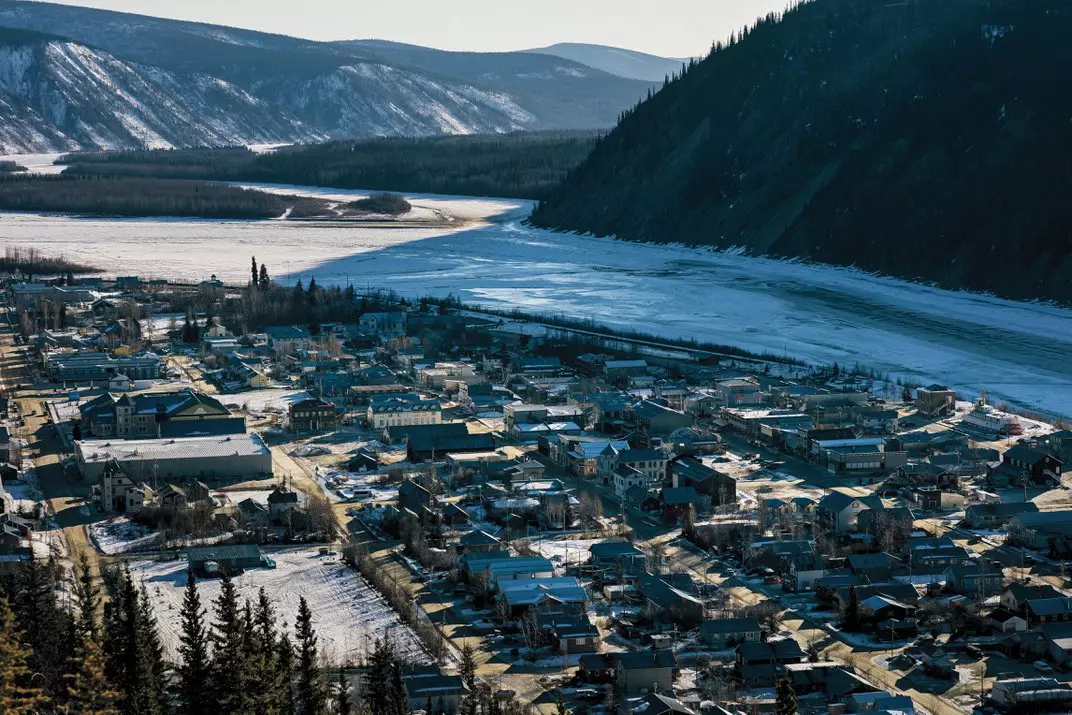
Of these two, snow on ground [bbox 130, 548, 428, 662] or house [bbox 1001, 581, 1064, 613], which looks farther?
house [bbox 1001, 581, 1064, 613]

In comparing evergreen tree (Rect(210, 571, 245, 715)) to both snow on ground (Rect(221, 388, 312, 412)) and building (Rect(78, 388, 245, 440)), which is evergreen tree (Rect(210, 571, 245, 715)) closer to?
building (Rect(78, 388, 245, 440))

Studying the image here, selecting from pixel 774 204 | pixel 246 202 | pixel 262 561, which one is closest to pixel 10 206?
pixel 246 202

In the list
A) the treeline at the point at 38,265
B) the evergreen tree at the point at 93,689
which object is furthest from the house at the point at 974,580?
the treeline at the point at 38,265

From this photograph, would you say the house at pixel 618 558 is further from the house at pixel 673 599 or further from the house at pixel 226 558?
the house at pixel 226 558

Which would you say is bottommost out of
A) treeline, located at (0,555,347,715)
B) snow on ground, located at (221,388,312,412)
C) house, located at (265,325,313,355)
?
snow on ground, located at (221,388,312,412)

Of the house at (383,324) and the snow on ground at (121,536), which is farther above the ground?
the house at (383,324)

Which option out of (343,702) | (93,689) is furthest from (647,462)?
(93,689)

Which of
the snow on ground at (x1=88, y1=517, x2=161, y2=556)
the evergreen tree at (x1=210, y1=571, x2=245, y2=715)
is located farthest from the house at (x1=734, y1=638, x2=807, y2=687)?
the snow on ground at (x1=88, y1=517, x2=161, y2=556)
